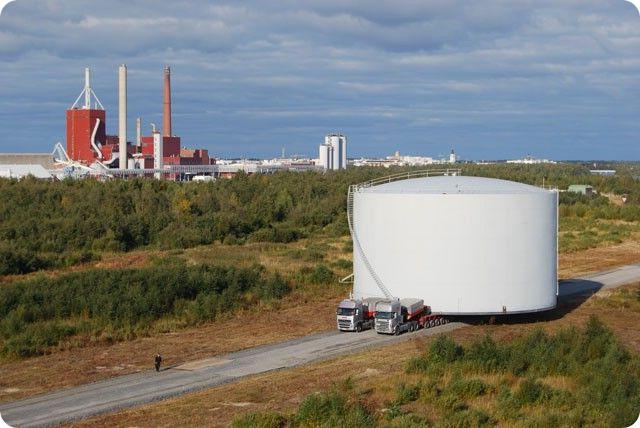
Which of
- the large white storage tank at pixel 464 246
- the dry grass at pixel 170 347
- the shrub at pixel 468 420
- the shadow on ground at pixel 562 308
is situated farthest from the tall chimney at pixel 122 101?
the shrub at pixel 468 420

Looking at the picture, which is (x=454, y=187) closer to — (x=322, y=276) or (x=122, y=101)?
(x=322, y=276)

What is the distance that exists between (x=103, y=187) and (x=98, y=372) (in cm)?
5518

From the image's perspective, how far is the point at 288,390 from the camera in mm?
20797

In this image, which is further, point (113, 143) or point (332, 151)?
point (332, 151)

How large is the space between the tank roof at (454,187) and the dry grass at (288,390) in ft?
15.9

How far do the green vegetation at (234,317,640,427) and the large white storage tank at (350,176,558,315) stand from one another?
3.03 m

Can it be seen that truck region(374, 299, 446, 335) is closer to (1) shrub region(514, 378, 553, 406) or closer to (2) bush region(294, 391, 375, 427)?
(1) shrub region(514, 378, 553, 406)

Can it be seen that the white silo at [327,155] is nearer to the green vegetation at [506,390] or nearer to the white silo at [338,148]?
the white silo at [338,148]

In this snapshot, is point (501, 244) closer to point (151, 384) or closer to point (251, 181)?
point (151, 384)

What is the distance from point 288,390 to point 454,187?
11.0 m

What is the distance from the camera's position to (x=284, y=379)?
867 inches

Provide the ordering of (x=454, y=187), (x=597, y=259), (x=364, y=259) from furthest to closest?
(x=597, y=259), (x=364, y=259), (x=454, y=187)

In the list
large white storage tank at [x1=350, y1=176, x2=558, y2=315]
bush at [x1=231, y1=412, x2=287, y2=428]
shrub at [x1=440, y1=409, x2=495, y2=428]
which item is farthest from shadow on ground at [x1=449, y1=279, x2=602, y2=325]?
bush at [x1=231, y1=412, x2=287, y2=428]

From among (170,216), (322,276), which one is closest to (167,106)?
(170,216)
